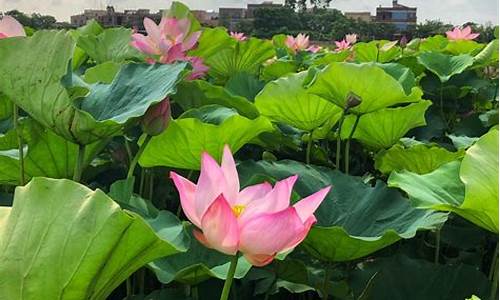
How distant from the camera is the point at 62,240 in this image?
0.45 m

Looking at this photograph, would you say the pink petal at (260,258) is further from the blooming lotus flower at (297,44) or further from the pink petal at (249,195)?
the blooming lotus flower at (297,44)

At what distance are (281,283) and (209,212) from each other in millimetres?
298

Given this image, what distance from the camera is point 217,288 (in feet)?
2.51

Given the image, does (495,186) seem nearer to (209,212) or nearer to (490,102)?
(209,212)

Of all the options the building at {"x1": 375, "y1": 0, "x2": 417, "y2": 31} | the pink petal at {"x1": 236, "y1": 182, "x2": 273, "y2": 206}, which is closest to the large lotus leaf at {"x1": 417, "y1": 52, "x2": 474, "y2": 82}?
the pink petal at {"x1": 236, "y1": 182, "x2": 273, "y2": 206}

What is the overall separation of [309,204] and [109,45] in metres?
0.98

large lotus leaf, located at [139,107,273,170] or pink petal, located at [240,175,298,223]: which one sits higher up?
pink petal, located at [240,175,298,223]

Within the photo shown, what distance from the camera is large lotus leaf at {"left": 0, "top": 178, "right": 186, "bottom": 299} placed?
17.6 inches

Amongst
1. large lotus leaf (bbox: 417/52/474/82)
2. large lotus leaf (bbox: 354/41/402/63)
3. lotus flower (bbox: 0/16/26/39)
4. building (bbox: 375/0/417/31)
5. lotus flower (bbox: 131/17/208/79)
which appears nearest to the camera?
lotus flower (bbox: 0/16/26/39)

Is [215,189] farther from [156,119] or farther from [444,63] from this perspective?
[444,63]

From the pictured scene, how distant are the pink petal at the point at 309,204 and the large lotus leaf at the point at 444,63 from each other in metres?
1.17

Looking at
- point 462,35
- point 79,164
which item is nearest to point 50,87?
point 79,164

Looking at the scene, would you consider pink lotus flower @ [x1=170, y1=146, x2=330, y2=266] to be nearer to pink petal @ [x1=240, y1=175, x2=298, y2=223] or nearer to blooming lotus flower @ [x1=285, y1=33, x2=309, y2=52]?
pink petal @ [x1=240, y1=175, x2=298, y2=223]

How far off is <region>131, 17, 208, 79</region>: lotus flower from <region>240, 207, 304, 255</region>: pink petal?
552mm
